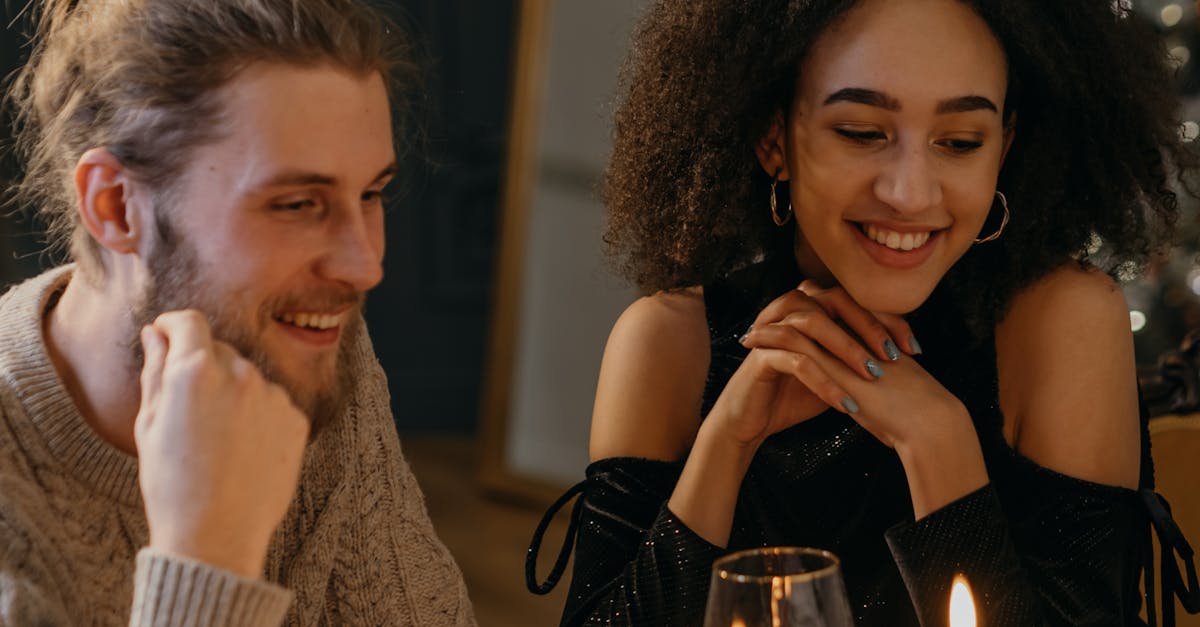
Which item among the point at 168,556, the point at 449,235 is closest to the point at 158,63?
the point at 168,556

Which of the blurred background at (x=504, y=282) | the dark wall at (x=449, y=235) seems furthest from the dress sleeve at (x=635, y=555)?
the dark wall at (x=449, y=235)

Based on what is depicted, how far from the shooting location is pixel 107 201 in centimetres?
145

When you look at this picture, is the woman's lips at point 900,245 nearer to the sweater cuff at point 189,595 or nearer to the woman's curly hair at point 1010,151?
the woman's curly hair at point 1010,151

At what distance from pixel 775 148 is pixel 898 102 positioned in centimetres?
22

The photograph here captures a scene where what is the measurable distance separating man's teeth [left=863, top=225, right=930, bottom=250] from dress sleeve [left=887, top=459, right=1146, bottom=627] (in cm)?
28

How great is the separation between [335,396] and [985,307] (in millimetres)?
802

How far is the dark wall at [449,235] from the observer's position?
4.93m

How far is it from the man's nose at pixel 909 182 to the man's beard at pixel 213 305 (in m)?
0.59

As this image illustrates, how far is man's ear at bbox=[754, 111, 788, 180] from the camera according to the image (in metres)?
1.65

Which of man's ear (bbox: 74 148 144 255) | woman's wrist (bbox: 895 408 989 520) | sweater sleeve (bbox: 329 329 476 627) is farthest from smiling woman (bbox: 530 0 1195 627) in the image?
man's ear (bbox: 74 148 144 255)

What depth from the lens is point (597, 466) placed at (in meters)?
1.73

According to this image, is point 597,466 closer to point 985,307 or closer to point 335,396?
point 335,396

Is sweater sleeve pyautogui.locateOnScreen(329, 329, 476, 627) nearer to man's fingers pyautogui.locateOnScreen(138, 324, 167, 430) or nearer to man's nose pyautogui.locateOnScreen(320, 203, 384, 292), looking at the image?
man's nose pyautogui.locateOnScreen(320, 203, 384, 292)

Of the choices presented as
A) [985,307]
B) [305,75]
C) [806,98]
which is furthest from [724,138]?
[305,75]
